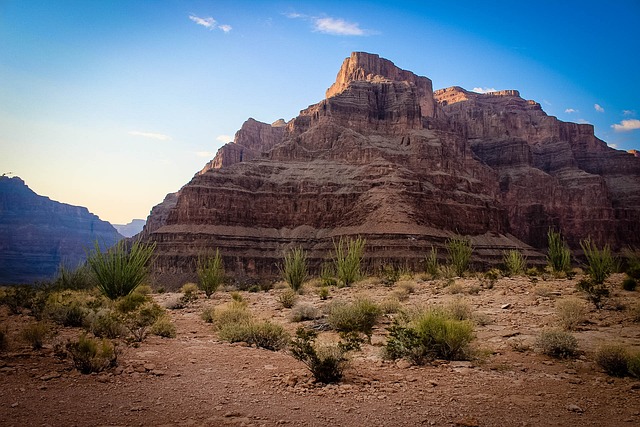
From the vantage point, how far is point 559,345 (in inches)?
357

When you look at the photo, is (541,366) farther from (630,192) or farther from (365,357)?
(630,192)

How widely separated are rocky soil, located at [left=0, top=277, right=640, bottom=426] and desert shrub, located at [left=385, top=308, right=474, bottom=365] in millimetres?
302

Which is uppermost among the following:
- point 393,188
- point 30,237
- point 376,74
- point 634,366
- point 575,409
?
point 376,74

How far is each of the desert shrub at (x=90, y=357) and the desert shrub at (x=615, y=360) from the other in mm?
8905

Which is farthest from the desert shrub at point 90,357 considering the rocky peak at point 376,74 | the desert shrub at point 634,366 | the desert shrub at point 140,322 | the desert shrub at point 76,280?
the rocky peak at point 376,74

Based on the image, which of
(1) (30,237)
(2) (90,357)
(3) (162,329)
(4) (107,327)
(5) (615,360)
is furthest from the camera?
(1) (30,237)

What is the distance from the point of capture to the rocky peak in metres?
163

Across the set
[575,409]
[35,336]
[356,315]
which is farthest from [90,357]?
[575,409]

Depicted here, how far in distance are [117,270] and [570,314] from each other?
1640 cm

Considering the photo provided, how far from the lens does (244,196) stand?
99750 mm

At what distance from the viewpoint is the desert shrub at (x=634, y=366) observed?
24.5 feet

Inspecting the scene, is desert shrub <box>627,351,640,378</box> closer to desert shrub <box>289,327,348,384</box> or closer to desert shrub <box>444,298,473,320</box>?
desert shrub <box>289,327,348,384</box>

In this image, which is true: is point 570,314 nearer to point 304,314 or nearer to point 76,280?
point 304,314

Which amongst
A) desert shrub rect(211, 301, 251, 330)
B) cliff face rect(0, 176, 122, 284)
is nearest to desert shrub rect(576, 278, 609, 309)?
desert shrub rect(211, 301, 251, 330)
